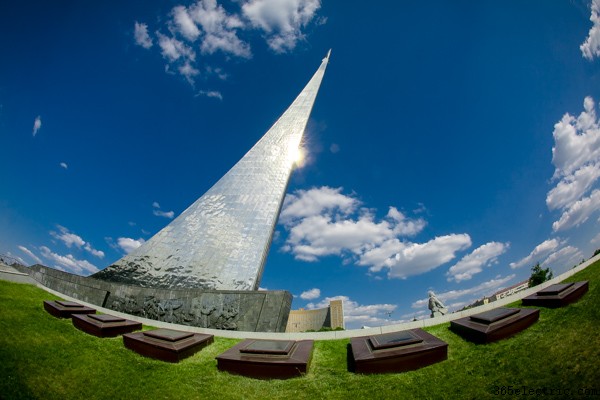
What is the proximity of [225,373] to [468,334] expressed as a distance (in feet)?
12.4

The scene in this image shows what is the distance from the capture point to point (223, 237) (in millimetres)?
10719

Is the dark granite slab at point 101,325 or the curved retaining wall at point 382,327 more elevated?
the curved retaining wall at point 382,327

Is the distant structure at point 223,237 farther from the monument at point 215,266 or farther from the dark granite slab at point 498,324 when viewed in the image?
the dark granite slab at point 498,324

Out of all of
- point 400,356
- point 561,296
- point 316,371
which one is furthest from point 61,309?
point 561,296

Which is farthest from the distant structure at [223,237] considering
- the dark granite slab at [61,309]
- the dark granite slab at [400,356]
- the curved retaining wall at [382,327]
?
the dark granite slab at [400,356]

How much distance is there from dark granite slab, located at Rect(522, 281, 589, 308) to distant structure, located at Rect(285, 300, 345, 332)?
30.5 metres

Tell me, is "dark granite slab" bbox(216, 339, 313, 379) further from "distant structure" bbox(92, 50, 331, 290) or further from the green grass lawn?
"distant structure" bbox(92, 50, 331, 290)

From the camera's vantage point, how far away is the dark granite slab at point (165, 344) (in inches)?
176

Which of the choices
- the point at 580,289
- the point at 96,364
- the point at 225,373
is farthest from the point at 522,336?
the point at 96,364

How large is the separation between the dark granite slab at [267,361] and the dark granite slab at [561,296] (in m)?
4.04

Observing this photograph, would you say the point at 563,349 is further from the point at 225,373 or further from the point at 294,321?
the point at 294,321

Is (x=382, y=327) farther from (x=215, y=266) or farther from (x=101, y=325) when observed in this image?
(x=215, y=266)

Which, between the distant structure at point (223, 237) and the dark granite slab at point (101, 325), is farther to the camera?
the distant structure at point (223, 237)

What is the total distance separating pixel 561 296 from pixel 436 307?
4181 millimetres
